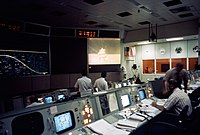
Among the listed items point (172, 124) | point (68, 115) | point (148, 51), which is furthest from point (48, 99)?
point (148, 51)

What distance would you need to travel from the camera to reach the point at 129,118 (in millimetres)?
2209

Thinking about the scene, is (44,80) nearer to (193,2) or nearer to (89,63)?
(89,63)

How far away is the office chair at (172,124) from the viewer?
2.38m

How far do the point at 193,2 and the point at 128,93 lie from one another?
3.49 metres

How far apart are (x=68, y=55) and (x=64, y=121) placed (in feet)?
17.4

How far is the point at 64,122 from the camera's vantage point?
1.74 metres

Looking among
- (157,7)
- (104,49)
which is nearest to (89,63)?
(104,49)

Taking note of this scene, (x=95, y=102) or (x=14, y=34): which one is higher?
(x=14, y=34)

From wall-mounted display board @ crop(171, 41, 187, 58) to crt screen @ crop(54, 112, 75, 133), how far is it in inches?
324

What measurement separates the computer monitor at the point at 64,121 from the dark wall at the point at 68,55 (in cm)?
495

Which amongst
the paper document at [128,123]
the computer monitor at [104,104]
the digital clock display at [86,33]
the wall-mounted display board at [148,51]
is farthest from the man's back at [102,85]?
the wall-mounted display board at [148,51]

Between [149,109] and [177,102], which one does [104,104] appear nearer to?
[149,109]

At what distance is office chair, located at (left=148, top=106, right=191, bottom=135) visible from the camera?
2.38 m

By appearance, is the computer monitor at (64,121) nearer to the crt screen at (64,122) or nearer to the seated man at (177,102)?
the crt screen at (64,122)
